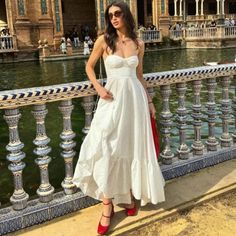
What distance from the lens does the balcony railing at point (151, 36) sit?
32.6 m

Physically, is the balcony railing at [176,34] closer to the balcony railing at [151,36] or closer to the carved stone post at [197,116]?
the balcony railing at [151,36]

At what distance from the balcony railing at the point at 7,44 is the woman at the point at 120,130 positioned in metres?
24.7

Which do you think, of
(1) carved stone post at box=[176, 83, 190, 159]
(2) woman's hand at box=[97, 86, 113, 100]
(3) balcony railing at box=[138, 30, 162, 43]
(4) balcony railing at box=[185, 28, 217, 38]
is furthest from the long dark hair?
(4) balcony railing at box=[185, 28, 217, 38]

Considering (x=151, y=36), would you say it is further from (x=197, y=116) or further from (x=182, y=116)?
(x=182, y=116)

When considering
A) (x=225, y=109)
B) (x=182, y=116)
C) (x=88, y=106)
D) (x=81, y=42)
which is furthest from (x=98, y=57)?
(x=81, y=42)

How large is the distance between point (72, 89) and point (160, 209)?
134cm

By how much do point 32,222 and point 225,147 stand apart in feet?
8.13

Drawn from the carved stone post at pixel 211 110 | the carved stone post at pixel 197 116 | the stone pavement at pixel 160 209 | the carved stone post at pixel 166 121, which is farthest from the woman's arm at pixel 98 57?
the carved stone post at pixel 211 110

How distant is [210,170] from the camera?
4406mm

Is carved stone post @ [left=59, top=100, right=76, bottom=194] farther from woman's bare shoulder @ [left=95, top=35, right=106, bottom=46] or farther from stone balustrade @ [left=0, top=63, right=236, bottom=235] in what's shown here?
woman's bare shoulder @ [left=95, top=35, right=106, bottom=46]

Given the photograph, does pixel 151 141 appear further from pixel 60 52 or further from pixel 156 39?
pixel 156 39

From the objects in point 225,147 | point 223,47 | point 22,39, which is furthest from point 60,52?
point 225,147

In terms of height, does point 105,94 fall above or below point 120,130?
above

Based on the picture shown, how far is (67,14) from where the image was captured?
1516 inches
